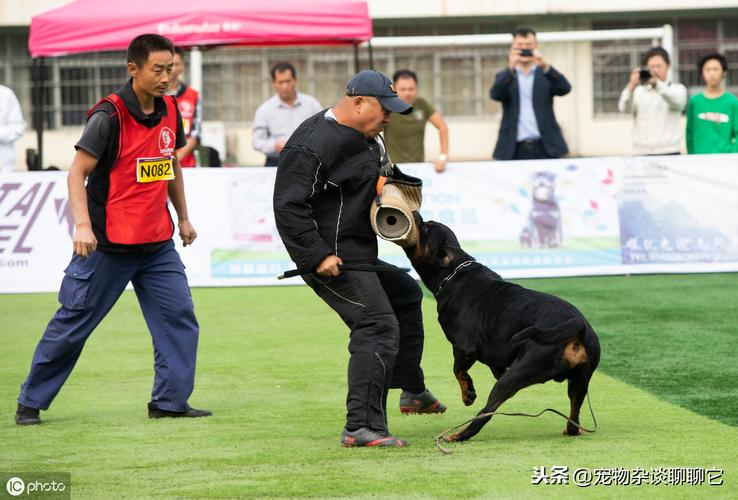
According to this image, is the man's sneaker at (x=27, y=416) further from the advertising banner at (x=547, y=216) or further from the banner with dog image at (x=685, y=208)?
the banner with dog image at (x=685, y=208)

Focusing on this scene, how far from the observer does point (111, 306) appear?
20.2ft

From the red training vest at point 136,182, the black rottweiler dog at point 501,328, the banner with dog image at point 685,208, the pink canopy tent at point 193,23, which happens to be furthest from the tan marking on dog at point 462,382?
the pink canopy tent at point 193,23

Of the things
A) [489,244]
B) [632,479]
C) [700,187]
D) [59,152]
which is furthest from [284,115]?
[59,152]

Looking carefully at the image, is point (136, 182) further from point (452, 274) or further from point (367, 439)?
point (367, 439)

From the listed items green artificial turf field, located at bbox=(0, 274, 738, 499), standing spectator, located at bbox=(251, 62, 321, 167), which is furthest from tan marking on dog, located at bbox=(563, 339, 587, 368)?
standing spectator, located at bbox=(251, 62, 321, 167)

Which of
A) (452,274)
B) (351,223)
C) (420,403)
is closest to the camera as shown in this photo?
(351,223)

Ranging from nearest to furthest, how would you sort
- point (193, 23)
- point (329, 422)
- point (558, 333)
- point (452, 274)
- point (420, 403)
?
point (558, 333), point (452, 274), point (329, 422), point (420, 403), point (193, 23)

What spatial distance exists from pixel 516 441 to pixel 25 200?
7387 mm

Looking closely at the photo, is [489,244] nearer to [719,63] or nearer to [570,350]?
[719,63]

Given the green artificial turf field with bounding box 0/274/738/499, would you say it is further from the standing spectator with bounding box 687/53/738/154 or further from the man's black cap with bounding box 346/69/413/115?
the standing spectator with bounding box 687/53/738/154

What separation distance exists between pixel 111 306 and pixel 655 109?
7735 millimetres

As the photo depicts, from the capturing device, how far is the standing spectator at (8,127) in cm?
1247

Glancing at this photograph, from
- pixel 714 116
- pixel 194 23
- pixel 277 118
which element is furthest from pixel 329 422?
pixel 194 23

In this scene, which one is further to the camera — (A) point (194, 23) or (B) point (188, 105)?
(A) point (194, 23)
